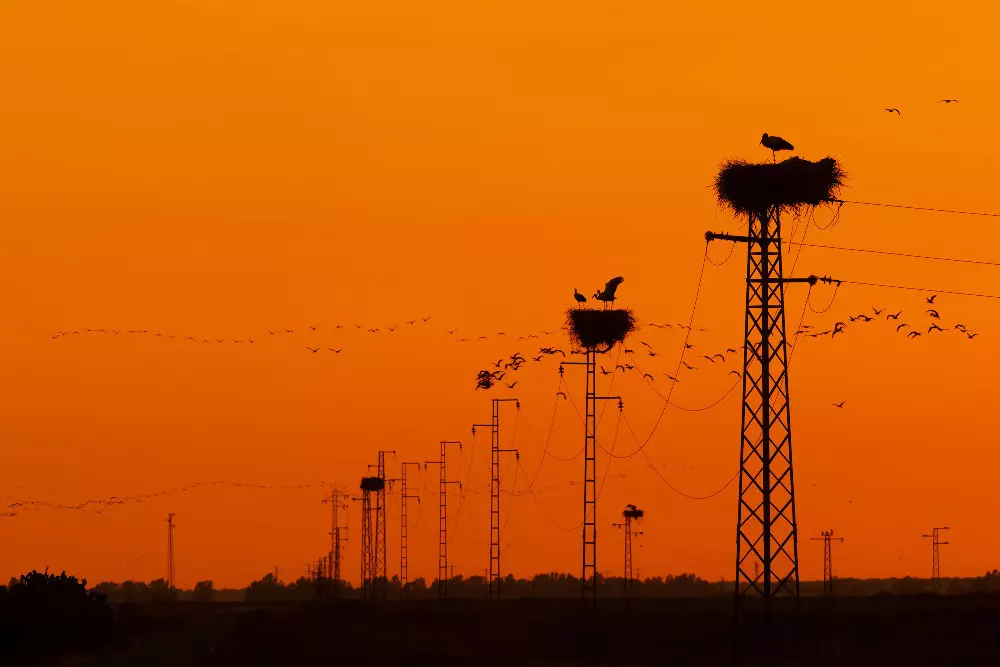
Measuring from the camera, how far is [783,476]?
6388 centimetres

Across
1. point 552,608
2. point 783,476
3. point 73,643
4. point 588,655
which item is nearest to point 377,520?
point 552,608

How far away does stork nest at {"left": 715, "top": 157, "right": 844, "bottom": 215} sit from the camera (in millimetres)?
68750

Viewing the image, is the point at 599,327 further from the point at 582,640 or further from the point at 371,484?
the point at 371,484

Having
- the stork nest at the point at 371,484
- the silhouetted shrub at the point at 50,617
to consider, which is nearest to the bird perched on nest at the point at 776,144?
the silhouetted shrub at the point at 50,617

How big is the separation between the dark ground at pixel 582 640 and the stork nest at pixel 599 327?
12795 mm

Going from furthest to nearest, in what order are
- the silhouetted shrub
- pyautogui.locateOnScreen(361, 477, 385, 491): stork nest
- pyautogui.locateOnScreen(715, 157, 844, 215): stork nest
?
1. pyautogui.locateOnScreen(361, 477, 385, 491): stork nest
2. the silhouetted shrub
3. pyautogui.locateOnScreen(715, 157, 844, 215): stork nest

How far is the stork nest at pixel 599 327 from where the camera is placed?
96875 mm

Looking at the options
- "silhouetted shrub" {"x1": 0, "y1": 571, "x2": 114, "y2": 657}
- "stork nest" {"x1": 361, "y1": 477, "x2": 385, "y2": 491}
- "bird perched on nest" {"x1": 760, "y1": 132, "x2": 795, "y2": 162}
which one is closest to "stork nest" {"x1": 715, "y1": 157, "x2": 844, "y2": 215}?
"bird perched on nest" {"x1": 760, "y1": 132, "x2": 795, "y2": 162}

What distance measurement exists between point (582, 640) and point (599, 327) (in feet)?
48.0

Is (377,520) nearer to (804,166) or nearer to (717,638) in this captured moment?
(717,638)

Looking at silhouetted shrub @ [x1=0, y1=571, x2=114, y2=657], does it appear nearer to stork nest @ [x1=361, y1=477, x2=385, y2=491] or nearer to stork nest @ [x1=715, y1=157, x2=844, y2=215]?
stork nest @ [x1=715, y1=157, x2=844, y2=215]

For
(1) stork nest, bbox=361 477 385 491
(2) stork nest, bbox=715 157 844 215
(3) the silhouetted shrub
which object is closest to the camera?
(2) stork nest, bbox=715 157 844 215

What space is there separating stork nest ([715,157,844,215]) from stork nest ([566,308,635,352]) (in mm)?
26803

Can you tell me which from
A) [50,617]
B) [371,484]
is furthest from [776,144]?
[371,484]
